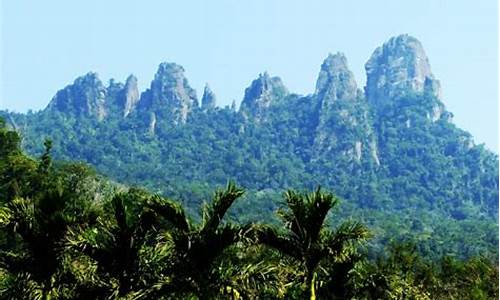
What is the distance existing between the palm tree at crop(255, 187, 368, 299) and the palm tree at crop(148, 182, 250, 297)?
29.1 inches

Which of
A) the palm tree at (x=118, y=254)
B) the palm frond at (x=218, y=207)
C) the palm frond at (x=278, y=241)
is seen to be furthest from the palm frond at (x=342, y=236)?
the palm tree at (x=118, y=254)

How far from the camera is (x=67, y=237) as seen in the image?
14.0m

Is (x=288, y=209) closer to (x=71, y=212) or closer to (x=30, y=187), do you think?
(x=71, y=212)

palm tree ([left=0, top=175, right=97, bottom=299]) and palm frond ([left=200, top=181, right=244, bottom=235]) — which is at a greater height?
palm frond ([left=200, top=181, right=244, bottom=235])

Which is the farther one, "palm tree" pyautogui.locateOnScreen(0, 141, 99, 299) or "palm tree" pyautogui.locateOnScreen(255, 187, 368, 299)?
"palm tree" pyautogui.locateOnScreen(0, 141, 99, 299)

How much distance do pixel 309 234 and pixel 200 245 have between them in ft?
6.21

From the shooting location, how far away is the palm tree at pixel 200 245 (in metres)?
13.3

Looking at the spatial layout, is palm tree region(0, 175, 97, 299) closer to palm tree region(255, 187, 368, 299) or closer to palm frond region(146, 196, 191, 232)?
palm frond region(146, 196, 191, 232)

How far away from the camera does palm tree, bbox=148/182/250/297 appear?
523 inches

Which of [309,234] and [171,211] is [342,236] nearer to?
[309,234]

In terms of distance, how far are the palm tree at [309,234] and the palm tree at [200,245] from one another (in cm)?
74

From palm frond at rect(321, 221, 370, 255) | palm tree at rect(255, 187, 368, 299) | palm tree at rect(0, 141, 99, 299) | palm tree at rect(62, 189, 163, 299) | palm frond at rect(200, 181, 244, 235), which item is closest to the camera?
palm frond at rect(200, 181, 244, 235)

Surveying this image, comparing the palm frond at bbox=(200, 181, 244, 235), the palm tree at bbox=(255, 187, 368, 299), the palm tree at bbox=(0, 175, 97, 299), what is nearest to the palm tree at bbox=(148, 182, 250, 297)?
the palm frond at bbox=(200, 181, 244, 235)

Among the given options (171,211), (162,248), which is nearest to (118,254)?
(162,248)
